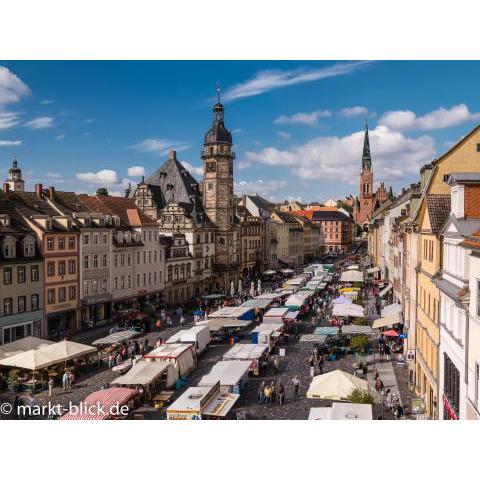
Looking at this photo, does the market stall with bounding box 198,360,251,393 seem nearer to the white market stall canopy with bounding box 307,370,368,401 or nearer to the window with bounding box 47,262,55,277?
the white market stall canopy with bounding box 307,370,368,401

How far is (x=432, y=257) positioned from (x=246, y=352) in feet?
31.8

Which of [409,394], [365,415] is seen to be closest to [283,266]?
[409,394]

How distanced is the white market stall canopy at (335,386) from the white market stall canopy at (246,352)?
18.2 ft

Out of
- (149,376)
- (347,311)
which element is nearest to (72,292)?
(149,376)

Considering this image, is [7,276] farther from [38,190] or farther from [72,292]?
[38,190]

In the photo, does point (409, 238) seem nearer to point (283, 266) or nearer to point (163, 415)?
point (163, 415)

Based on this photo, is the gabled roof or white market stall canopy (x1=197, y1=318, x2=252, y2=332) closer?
the gabled roof

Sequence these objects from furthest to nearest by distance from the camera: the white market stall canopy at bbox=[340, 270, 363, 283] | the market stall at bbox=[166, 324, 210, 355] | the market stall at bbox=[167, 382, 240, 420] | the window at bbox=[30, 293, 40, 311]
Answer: the white market stall canopy at bbox=[340, 270, 363, 283], the window at bbox=[30, 293, 40, 311], the market stall at bbox=[166, 324, 210, 355], the market stall at bbox=[167, 382, 240, 420]

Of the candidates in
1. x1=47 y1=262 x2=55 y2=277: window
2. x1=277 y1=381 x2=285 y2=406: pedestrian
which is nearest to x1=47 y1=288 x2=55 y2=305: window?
x1=47 y1=262 x2=55 y2=277: window

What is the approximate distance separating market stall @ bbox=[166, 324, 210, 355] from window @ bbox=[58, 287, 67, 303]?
914 centimetres

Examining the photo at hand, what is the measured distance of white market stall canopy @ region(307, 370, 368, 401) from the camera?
20.0 m

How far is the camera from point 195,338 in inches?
1151

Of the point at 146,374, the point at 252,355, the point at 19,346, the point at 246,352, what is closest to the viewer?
the point at 146,374

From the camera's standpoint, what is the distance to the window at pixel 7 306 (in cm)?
3031
